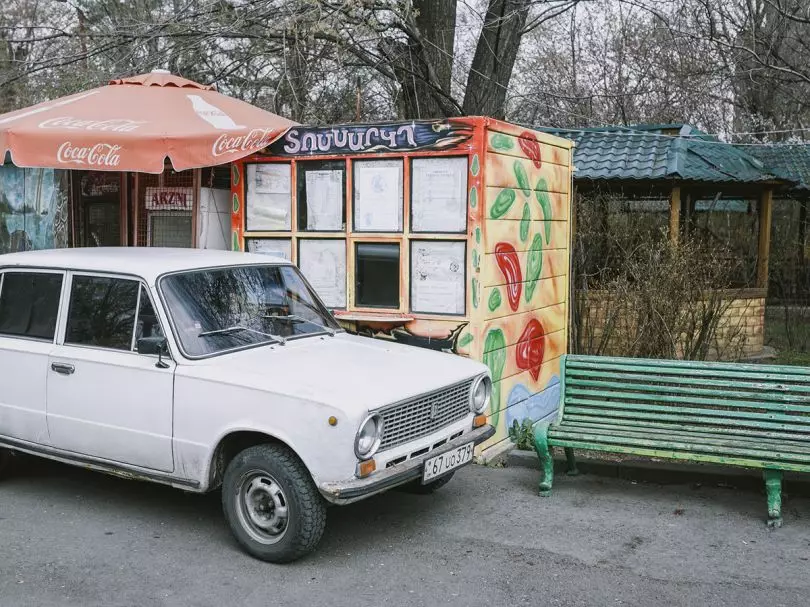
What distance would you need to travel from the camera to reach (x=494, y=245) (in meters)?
6.57

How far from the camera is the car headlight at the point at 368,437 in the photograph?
4355mm

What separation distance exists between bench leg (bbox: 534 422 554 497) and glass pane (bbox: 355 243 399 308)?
1.67 meters

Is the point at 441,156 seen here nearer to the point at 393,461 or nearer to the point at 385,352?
the point at 385,352

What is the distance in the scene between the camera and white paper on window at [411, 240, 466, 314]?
21.5ft

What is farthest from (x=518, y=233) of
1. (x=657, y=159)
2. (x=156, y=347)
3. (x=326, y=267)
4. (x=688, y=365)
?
(x=657, y=159)

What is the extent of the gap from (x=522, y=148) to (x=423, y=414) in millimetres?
2973

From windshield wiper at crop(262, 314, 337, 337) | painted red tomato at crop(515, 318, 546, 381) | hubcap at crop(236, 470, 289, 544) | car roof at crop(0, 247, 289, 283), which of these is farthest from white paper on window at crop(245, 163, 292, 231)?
hubcap at crop(236, 470, 289, 544)

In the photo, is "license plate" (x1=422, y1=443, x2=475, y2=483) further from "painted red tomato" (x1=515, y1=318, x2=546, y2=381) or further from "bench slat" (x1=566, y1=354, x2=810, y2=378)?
"painted red tomato" (x1=515, y1=318, x2=546, y2=381)

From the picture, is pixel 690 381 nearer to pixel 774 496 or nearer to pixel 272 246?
pixel 774 496

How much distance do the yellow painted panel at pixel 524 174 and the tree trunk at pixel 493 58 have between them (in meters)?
3.29

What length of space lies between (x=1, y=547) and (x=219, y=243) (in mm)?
3578

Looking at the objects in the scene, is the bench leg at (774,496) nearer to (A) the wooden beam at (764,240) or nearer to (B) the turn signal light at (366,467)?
(B) the turn signal light at (366,467)

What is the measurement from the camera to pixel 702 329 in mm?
8234

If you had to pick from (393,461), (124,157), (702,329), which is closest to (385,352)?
(393,461)
